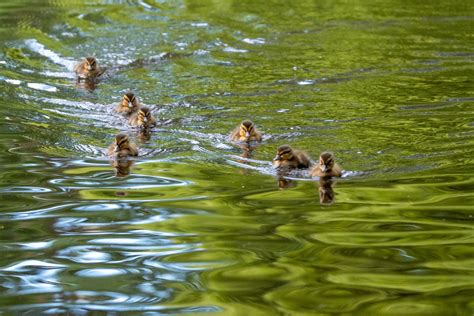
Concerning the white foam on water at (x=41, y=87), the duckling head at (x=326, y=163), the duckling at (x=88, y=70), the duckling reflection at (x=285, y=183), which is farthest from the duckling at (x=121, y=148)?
the duckling at (x=88, y=70)

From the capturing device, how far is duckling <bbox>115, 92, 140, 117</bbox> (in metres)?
11.0

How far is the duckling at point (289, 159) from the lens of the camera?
8.70 metres

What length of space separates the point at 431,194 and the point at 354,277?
2110 mm

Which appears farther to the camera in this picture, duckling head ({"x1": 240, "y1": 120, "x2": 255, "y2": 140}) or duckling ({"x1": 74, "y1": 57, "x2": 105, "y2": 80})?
duckling ({"x1": 74, "y1": 57, "x2": 105, "y2": 80})

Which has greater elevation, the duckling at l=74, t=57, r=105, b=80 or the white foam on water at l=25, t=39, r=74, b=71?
the white foam on water at l=25, t=39, r=74, b=71

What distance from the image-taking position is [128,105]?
11094 millimetres

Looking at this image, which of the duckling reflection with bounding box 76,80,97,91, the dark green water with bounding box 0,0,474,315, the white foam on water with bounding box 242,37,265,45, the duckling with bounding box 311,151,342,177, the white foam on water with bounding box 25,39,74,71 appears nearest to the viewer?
the dark green water with bounding box 0,0,474,315

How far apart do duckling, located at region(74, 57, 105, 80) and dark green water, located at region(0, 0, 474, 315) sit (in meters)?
0.22

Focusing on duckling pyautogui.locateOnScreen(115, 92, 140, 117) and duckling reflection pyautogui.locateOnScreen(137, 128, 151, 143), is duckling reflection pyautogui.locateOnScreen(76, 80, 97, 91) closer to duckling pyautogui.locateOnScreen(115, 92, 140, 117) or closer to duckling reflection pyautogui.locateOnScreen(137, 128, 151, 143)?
duckling pyautogui.locateOnScreen(115, 92, 140, 117)

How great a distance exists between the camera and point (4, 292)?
5.70 metres

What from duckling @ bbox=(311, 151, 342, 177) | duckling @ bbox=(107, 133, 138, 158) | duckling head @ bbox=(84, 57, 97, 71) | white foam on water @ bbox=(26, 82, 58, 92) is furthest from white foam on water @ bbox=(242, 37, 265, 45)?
duckling @ bbox=(311, 151, 342, 177)

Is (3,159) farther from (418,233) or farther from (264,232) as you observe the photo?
(418,233)

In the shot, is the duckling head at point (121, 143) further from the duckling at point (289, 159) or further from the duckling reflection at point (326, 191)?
the duckling reflection at point (326, 191)

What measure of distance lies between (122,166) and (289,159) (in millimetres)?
1426
